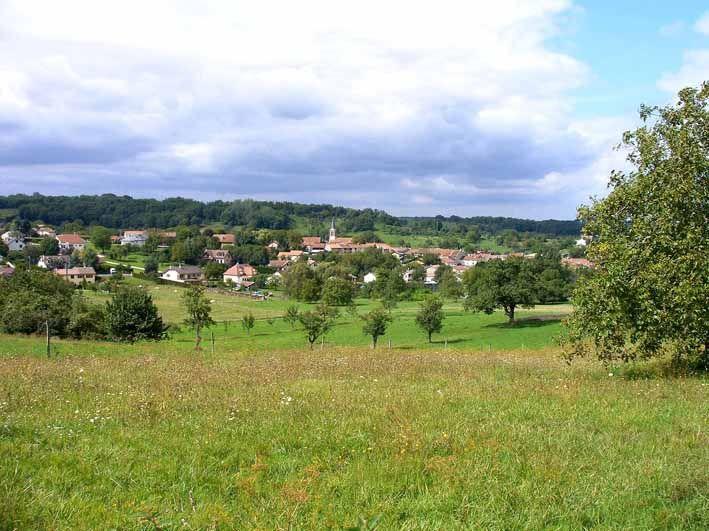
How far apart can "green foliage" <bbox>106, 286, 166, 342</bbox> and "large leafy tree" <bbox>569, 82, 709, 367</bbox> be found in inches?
1793

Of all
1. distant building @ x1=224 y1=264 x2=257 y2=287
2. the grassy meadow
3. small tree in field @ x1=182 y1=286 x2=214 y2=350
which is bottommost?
distant building @ x1=224 y1=264 x2=257 y2=287

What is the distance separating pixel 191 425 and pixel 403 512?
406 cm

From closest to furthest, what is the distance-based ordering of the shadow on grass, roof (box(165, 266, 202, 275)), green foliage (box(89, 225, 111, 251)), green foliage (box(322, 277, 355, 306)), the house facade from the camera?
the shadow on grass
green foliage (box(322, 277, 355, 306))
roof (box(165, 266, 202, 275))
green foliage (box(89, 225, 111, 251))
the house facade

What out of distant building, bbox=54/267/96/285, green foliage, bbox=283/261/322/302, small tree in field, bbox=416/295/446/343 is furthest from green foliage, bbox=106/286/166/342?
distant building, bbox=54/267/96/285

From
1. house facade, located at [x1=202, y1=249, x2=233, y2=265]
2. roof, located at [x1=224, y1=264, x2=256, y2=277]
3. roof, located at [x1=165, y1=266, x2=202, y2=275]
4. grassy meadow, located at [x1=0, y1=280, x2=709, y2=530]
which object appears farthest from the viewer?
house facade, located at [x1=202, y1=249, x2=233, y2=265]

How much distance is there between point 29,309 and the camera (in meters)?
49.3

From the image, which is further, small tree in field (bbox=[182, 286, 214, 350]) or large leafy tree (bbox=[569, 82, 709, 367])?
small tree in field (bbox=[182, 286, 214, 350])

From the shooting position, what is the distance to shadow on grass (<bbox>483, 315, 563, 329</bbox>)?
2692 inches

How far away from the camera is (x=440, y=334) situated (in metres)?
66.8

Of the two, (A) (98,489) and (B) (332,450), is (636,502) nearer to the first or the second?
(B) (332,450)

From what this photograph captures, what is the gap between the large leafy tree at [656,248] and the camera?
12391 millimetres

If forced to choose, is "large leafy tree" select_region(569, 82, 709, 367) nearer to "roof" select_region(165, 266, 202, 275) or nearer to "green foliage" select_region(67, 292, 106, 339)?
"green foliage" select_region(67, 292, 106, 339)

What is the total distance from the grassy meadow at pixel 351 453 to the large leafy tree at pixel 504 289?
199ft

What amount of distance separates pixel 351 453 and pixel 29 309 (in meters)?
50.7
